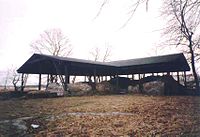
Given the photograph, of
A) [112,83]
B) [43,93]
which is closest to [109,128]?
[43,93]

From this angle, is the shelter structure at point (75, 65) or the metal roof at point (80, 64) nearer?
the shelter structure at point (75, 65)

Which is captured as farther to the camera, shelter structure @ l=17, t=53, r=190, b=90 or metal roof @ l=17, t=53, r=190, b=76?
metal roof @ l=17, t=53, r=190, b=76

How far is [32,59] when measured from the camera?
24031 mm

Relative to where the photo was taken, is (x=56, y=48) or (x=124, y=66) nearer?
(x=124, y=66)

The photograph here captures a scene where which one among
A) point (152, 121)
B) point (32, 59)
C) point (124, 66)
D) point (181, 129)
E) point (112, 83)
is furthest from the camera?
point (112, 83)

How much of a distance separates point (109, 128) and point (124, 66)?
2234 cm

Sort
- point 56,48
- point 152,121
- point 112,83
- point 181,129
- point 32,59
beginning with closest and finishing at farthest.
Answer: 1. point 181,129
2. point 152,121
3. point 32,59
4. point 112,83
5. point 56,48

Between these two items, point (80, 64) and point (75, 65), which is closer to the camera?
point (75, 65)

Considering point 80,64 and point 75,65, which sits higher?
point 80,64

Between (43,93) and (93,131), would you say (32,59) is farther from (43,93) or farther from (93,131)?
(93,131)

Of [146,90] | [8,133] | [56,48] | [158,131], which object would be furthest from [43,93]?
[56,48]

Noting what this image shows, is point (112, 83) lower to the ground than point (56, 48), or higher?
lower

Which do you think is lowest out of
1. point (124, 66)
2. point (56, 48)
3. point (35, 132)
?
point (35, 132)

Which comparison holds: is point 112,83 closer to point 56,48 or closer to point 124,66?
point 124,66
